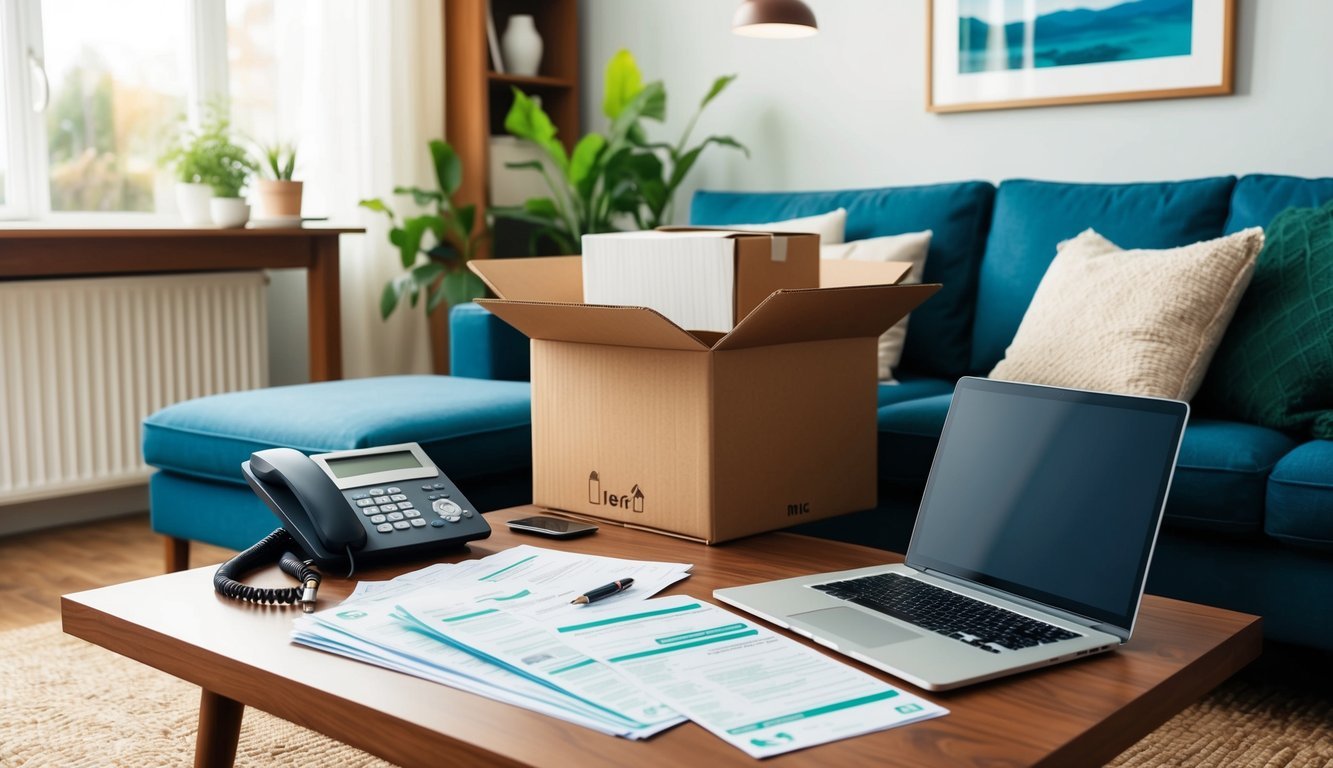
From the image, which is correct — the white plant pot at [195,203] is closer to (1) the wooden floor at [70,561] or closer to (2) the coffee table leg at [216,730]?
(1) the wooden floor at [70,561]

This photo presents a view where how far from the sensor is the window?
3.08 meters

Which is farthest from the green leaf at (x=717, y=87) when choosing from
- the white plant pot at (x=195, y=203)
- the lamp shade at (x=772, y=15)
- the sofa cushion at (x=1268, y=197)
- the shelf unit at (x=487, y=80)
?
the sofa cushion at (x=1268, y=197)

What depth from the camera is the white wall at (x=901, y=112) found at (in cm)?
265

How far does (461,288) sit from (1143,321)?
1.91m

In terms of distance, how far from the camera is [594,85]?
4008 mm

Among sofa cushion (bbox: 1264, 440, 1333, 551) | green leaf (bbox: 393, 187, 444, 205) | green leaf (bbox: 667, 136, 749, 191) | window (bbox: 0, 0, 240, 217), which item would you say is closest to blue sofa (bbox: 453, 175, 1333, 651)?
sofa cushion (bbox: 1264, 440, 1333, 551)

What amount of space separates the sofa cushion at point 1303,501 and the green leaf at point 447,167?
240 centimetres

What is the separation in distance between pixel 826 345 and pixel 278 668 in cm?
75

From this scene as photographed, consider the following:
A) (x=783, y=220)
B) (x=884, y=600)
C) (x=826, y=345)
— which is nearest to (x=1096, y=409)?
(x=884, y=600)

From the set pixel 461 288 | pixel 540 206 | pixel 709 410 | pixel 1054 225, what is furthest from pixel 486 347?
pixel 709 410

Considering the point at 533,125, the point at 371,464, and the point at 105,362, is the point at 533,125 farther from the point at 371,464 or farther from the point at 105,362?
the point at 371,464

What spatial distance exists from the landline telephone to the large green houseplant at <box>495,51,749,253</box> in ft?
7.17

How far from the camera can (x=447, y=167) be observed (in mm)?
3488

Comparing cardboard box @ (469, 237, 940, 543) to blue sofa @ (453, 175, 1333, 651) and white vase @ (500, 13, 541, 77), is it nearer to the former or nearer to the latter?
blue sofa @ (453, 175, 1333, 651)
